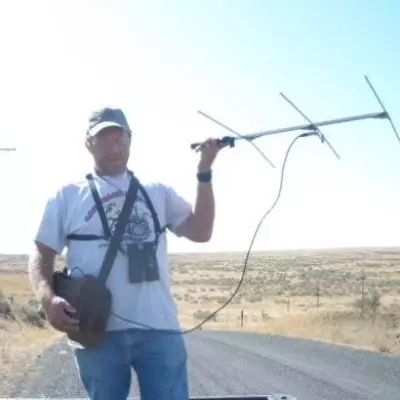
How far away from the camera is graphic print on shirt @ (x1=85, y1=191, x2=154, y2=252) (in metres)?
3.67

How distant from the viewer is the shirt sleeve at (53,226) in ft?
12.3

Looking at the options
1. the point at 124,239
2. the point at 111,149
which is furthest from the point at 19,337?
the point at 124,239

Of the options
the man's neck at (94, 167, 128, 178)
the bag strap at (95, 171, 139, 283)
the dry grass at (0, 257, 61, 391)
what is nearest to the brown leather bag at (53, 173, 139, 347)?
the bag strap at (95, 171, 139, 283)

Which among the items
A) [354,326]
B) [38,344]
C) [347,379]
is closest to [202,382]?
[347,379]

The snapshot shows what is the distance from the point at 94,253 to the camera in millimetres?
3658

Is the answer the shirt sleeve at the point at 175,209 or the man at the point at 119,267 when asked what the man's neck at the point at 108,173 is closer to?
the man at the point at 119,267

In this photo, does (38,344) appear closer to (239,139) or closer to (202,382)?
(202,382)

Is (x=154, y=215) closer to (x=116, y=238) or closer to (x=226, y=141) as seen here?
(x=116, y=238)

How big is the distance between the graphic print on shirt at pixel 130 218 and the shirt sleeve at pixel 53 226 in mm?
166

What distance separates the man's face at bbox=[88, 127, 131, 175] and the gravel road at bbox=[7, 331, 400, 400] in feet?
21.3

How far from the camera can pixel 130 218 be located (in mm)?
3695

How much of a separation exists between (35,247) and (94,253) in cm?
35

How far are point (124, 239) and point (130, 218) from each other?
111 millimetres

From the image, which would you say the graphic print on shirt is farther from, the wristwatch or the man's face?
the wristwatch
